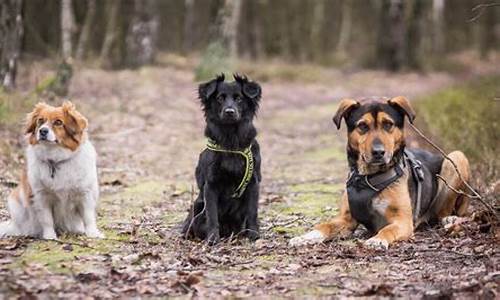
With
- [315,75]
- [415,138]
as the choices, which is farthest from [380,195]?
[315,75]

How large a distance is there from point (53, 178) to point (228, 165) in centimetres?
152

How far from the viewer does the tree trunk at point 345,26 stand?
44.9 metres

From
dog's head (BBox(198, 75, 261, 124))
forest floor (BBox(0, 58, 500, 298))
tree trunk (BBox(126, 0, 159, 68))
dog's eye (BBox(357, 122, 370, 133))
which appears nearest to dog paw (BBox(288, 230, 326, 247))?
forest floor (BBox(0, 58, 500, 298))

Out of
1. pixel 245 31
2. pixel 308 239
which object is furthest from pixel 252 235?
pixel 245 31

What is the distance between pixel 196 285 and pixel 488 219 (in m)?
2.84

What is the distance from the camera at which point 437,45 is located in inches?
1687

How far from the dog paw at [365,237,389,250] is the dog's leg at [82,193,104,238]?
2350 mm

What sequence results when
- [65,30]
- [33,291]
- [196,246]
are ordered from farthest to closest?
[65,30] → [196,246] → [33,291]

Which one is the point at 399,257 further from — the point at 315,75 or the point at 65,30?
the point at 315,75

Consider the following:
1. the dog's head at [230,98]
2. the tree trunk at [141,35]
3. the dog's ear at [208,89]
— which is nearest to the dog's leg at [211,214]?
the dog's head at [230,98]

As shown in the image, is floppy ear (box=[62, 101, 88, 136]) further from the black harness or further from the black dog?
the black harness

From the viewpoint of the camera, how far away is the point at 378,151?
693 cm

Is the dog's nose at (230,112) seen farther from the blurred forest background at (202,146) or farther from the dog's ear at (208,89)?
the blurred forest background at (202,146)

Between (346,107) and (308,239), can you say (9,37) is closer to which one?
(346,107)
